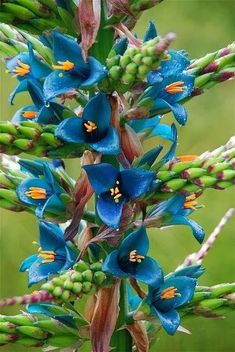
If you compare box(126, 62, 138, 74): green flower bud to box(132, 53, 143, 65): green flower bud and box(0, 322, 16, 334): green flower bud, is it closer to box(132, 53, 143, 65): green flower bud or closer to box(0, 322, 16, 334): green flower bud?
box(132, 53, 143, 65): green flower bud

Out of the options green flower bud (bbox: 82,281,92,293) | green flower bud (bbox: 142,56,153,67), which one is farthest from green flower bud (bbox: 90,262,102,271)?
green flower bud (bbox: 142,56,153,67)

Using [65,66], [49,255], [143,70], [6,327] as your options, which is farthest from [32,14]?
[6,327]

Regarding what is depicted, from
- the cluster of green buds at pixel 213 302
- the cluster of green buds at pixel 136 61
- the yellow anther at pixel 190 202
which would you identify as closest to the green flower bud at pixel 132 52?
the cluster of green buds at pixel 136 61

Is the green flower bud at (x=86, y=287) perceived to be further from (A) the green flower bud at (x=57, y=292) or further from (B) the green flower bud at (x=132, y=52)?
(B) the green flower bud at (x=132, y=52)

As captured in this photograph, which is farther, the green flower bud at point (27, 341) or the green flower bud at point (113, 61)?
the green flower bud at point (27, 341)

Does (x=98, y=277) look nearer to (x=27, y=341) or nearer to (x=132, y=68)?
(x=27, y=341)

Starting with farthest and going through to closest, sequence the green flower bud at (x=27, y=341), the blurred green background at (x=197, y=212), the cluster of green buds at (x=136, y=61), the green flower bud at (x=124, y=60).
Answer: the blurred green background at (x=197, y=212) → the green flower bud at (x=27, y=341) → the green flower bud at (x=124, y=60) → the cluster of green buds at (x=136, y=61)

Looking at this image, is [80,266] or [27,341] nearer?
[80,266]
